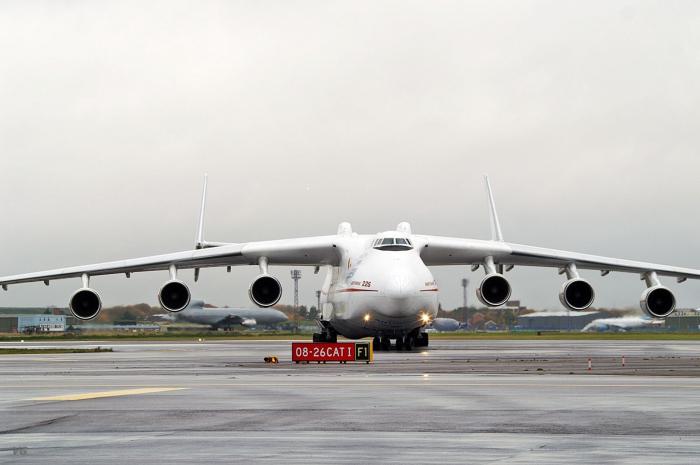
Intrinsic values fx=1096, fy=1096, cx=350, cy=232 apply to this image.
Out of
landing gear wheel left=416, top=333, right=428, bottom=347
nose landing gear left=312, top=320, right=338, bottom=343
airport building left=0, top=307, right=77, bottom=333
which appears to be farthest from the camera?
airport building left=0, top=307, right=77, bottom=333

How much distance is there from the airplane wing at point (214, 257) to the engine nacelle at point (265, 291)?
1.60 meters

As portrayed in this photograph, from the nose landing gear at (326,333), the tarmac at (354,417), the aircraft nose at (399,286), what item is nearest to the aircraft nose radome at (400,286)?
the aircraft nose at (399,286)

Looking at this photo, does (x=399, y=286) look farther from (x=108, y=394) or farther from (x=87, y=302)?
(x=108, y=394)

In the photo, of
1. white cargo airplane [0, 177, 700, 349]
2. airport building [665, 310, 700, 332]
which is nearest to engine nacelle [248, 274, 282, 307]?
white cargo airplane [0, 177, 700, 349]

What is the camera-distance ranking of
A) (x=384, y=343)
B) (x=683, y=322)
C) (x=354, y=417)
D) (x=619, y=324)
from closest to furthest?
1. (x=354, y=417)
2. (x=384, y=343)
3. (x=683, y=322)
4. (x=619, y=324)

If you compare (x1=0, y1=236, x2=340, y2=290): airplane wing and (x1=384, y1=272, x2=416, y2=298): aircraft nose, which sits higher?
(x1=0, y1=236, x2=340, y2=290): airplane wing

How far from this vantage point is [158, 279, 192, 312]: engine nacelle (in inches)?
1357

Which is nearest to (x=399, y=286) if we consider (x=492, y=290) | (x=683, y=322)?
(x=492, y=290)

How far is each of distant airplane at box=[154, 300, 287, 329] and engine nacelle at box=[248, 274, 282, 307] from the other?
61.5 m

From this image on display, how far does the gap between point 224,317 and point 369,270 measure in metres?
73.0

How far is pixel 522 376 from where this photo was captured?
739 inches

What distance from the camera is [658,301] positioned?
1350 inches

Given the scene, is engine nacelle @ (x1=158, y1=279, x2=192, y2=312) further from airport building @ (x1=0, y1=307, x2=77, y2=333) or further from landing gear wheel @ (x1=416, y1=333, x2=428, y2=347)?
airport building @ (x1=0, y1=307, x2=77, y2=333)

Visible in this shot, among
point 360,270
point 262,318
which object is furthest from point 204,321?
point 360,270
